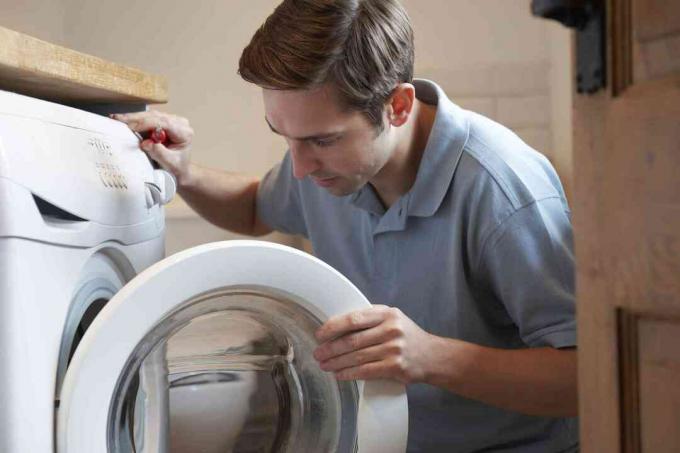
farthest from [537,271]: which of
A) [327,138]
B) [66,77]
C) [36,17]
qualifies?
[36,17]

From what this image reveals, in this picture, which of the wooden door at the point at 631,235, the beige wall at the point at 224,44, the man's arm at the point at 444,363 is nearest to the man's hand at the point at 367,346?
the man's arm at the point at 444,363

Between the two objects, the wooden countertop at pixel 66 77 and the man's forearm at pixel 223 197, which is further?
the man's forearm at pixel 223 197

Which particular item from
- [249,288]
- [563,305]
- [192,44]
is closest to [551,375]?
[563,305]

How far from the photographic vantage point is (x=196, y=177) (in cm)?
173

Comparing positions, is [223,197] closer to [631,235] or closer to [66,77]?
[66,77]

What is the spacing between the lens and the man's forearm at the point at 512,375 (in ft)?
4.11

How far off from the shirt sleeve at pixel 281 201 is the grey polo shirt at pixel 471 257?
19cm

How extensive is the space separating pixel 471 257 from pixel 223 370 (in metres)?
0.41

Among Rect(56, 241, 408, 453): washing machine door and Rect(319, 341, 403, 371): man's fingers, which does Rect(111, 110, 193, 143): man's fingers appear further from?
Rect(319, 341, 403, 371): man's fingers

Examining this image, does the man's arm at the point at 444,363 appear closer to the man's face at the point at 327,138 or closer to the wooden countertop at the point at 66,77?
the man's face at the point at 327,138

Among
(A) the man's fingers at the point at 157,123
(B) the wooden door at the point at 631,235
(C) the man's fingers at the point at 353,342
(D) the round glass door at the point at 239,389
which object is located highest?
(A) the man's fingers at the point at 157,123

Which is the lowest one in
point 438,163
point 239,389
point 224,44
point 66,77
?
point 239,389

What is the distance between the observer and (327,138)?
1.34 metres

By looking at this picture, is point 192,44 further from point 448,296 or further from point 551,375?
point 551,375
